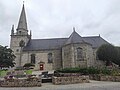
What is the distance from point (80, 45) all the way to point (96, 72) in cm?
1830

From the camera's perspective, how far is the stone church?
39.2 metres

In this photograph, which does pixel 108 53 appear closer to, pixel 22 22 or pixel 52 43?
pixel 52 43

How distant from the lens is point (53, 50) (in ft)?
152

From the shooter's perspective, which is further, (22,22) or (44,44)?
(22,22)

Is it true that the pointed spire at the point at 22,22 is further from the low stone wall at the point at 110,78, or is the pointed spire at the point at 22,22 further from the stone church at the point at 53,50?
the low stone wall at the point at 110,78

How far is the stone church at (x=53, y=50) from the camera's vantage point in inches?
1542

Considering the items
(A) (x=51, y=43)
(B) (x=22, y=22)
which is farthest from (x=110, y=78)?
(B) (x=22, y=22)

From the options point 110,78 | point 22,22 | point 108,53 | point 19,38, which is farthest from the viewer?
point 22,22

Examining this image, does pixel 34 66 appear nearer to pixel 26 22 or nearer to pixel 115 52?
pixel 26 22

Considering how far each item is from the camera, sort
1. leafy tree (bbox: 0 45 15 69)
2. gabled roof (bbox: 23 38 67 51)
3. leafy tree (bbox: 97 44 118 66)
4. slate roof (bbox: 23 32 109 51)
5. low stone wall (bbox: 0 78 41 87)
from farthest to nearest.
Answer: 1. gabled roof (bbox: 23 38 67 51)
2. slate roof (bbox: 23 32 109 51)
3. leafy tree (bbox: 97 44 118 66)
4. leafy tree (bbox: 0 45 15 69)
5. low stone wall (bbox: 0 78 41 87)

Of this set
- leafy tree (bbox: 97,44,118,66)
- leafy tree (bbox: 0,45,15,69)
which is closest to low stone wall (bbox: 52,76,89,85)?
leafy tree (bbox: 97,44,118,66)

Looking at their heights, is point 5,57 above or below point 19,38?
below

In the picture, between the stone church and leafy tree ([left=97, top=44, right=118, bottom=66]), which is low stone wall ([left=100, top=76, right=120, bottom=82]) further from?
leafy tree ([left=97, top=44, right=118, bottom=66])

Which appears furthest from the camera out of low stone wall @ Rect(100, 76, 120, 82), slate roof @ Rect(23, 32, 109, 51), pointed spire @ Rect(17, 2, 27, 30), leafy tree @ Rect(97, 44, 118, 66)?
pointed spire @ Rect(17, 2, 27, 30)
